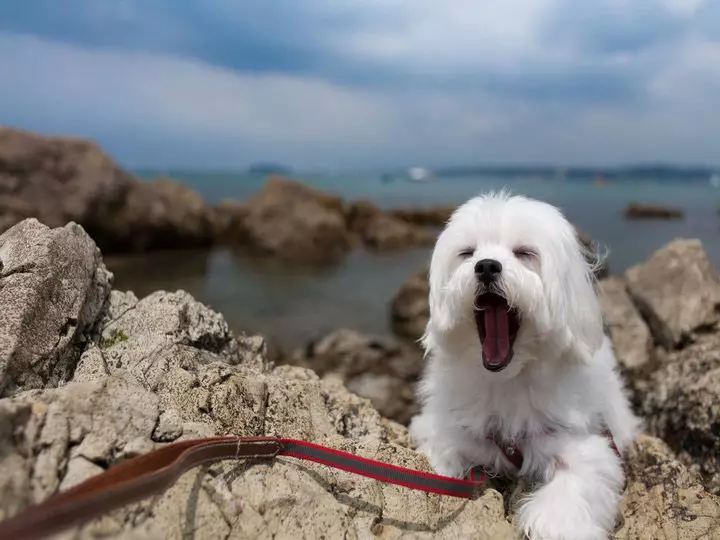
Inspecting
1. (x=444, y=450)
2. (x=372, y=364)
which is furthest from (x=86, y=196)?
(x=444, y=450)

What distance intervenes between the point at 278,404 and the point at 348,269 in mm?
13183

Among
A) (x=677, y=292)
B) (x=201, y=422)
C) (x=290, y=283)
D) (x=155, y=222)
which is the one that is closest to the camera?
(x=201, y=422)

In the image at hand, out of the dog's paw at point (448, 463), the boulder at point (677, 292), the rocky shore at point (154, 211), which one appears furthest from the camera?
the rocky shore at point (154, 211)

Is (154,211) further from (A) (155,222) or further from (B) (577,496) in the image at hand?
(B) (577,496)

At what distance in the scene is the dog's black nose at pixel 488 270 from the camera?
8.38 ft

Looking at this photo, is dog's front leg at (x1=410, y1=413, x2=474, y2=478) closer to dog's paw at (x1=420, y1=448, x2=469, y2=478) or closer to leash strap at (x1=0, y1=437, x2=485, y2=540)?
dog's paw at (x1=420, y1=448, x2=469, y2=478)

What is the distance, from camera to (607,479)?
8.78 feet

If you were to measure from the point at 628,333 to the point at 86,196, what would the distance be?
13.6 metres

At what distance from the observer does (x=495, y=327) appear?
106 inches

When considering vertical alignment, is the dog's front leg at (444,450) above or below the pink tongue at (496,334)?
below

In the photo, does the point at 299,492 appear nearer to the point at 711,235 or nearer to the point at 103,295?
the point at 103,295

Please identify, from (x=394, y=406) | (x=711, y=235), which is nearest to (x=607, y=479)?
(x=394, y=406)

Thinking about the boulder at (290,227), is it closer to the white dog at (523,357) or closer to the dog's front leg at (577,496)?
the white dog at (523,357)

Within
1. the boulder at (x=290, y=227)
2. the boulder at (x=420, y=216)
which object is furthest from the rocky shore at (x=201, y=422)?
the boulder at (x=420, y=216)
